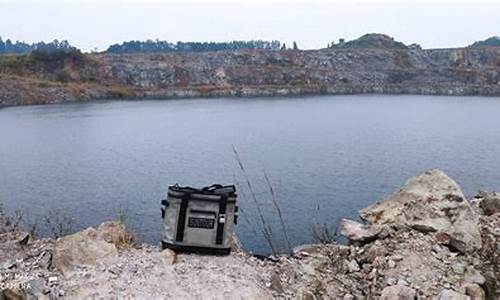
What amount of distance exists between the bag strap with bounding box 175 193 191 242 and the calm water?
2530 millimetres

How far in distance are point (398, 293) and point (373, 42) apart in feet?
533

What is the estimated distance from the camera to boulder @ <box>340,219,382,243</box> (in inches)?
305

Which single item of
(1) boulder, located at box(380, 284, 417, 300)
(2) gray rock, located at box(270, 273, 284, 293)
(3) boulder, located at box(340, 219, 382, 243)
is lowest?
(2) gray rock, located at box(270, 273, 284, 293)

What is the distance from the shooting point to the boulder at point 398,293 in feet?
21.4

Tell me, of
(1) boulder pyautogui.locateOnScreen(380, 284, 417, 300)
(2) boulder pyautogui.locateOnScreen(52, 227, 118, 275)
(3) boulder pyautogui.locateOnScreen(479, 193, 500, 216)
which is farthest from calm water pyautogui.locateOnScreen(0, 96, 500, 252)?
(3) boulder pyautogui.locateOnScreen(479, 193, 500, 216)

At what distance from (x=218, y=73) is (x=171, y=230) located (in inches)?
4109

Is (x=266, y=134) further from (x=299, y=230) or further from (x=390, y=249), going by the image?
(x=390, y=249)

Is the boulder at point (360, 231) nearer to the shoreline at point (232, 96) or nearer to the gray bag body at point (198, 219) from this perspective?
the gray bag body at point (198, 219)

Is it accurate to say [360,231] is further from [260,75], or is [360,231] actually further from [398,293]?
[260,75]

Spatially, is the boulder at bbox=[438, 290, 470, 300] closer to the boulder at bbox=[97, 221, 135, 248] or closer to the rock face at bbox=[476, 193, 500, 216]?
the rock face at bbox=[476, 193, 500, 216]

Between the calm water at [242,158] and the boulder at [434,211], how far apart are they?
8.13ft

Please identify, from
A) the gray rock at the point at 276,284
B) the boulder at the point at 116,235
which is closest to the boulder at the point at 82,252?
the boulder at the point at 116,235

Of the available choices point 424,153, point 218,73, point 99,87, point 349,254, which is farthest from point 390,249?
point 218,73

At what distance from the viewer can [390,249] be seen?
7.42m
